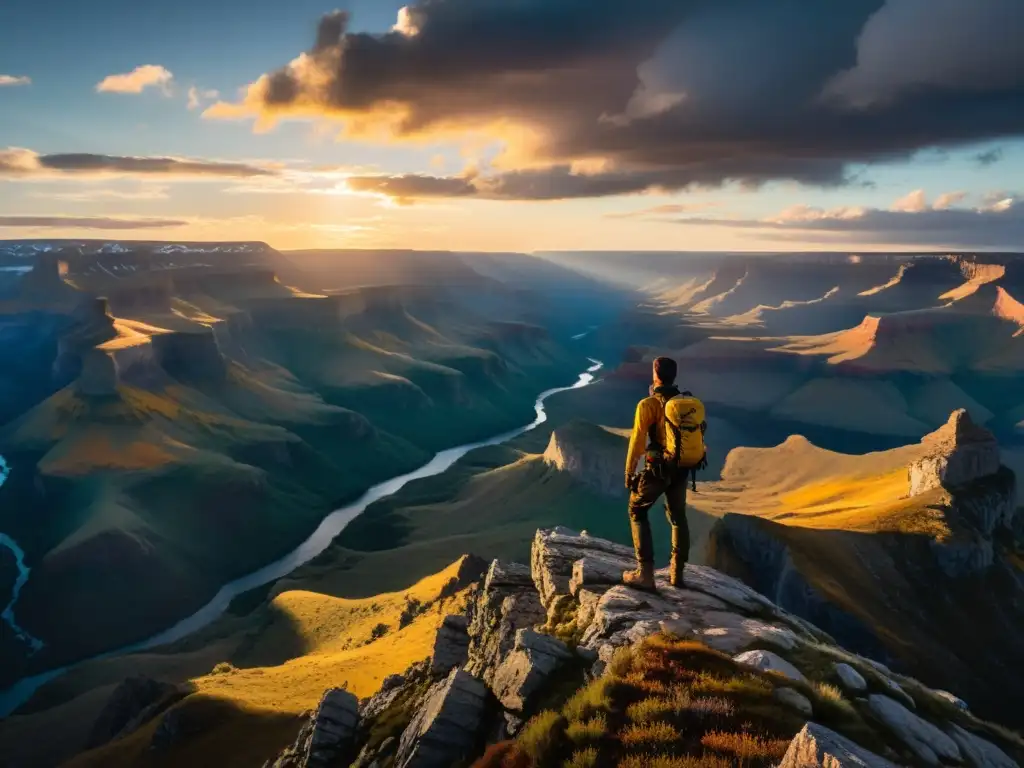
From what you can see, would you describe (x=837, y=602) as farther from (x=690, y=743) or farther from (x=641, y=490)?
(x=690, y=743)

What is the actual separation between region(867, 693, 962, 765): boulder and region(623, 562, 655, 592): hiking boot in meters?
5.22

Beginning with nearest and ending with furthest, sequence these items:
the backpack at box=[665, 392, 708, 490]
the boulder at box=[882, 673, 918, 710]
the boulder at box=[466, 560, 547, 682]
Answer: the boulder at box=[882, 673, 918, 710] → the backpack at box=[665, 392, 708, 490] → the boulder at box=[466, 560, 547, 682]

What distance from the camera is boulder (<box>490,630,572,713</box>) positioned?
12.6 meters

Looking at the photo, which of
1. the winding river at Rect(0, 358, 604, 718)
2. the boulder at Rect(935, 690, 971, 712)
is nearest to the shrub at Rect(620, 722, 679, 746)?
the boulder at Rect(935, 690, 971, 712)

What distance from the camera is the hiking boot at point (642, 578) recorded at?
A: 53.3ft

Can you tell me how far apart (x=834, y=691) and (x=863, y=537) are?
2175 inches

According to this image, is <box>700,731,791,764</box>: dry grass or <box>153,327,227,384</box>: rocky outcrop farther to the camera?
<box>153,327,227,384</box>: rocky outcrop

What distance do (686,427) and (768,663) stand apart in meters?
4.82

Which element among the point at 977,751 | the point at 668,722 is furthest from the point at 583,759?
the point at 977,751

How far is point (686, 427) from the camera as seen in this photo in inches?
555

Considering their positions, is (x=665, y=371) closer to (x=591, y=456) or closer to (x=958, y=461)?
(x=958, y=461)

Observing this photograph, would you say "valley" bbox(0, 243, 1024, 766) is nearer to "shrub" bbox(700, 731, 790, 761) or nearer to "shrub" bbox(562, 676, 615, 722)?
"shrub" bbox(562, 676, 615, 722)

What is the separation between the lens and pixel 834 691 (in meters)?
11.6

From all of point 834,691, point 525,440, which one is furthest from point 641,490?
point 525,440
